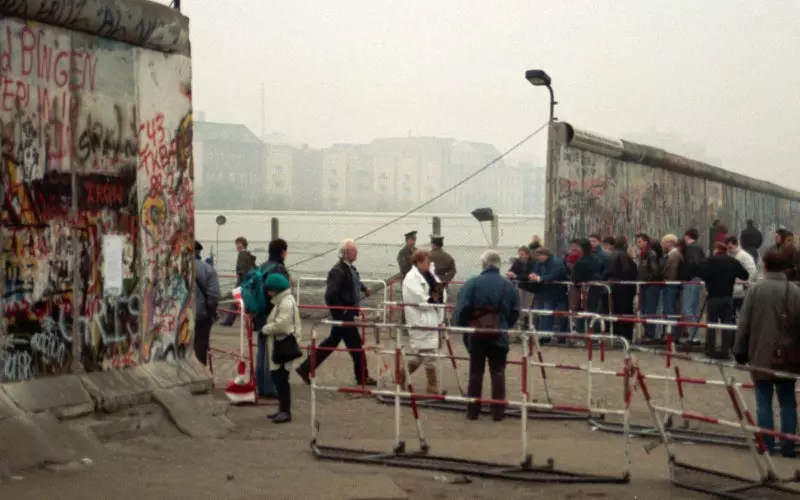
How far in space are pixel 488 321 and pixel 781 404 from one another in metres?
3.20

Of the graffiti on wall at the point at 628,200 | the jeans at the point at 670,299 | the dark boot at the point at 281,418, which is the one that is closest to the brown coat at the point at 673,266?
the jeans at the point at 670,299

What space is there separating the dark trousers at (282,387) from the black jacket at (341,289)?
2.61 metres

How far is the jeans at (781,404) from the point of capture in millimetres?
11805

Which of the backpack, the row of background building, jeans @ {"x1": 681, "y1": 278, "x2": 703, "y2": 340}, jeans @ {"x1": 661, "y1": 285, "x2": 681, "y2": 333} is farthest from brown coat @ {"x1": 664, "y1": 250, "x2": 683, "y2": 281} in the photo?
the row of background building

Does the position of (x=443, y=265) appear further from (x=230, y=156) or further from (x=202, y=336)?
(x=230, y=156)

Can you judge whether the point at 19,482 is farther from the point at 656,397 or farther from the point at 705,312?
the point at 705,312

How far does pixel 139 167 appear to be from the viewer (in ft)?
42.0

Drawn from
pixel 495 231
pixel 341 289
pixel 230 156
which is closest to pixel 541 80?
pixel 495 231

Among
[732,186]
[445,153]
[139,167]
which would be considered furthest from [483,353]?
[445,153]

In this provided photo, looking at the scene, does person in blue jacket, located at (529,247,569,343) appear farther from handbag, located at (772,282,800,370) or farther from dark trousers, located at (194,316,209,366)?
handbag, located at (772,282,800,370)

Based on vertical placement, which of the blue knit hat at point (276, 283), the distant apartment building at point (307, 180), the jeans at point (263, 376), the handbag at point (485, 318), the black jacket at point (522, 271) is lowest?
the jeans at point (263, 376)

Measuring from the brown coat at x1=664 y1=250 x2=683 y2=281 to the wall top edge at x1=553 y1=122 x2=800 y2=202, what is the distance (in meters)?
2.51

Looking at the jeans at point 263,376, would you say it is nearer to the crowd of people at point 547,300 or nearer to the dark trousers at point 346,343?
the crowd of people at point 547,300

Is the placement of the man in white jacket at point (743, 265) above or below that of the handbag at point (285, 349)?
above
